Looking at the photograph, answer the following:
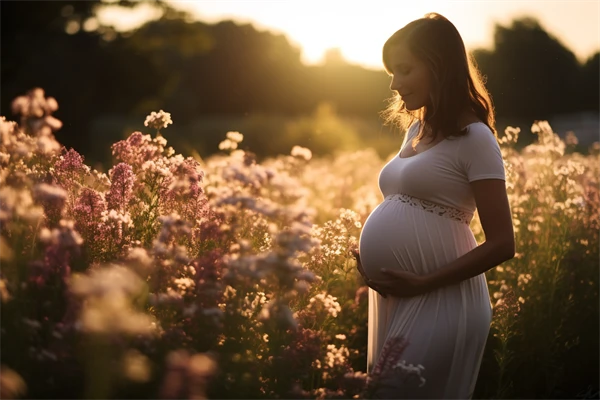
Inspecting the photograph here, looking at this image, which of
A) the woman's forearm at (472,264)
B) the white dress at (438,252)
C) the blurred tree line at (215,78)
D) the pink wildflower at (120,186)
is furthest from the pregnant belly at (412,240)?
the blurred tree line at (215,78)

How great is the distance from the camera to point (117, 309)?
202 cm

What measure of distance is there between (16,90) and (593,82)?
54710 millimetres

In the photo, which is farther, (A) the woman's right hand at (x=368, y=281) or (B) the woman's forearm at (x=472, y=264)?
(A) the woman's right hand at (x=368, y=281)

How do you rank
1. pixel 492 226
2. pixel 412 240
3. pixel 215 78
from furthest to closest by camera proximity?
pixel 215 78, pixel 412 240, pixel 492 226

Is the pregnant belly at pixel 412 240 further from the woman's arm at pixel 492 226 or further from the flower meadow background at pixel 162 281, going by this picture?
the flower meadow background at pixel 162 281

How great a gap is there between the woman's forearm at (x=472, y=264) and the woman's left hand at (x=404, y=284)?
1.0 inches

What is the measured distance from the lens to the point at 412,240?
3.58 metres

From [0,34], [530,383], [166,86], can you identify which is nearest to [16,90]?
[0,34]

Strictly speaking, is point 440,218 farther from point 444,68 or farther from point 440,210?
point 444,68

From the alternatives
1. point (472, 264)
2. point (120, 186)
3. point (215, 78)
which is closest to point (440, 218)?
point (472, 264)

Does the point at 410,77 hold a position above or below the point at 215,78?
below

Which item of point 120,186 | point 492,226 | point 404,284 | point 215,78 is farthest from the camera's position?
point 215,78

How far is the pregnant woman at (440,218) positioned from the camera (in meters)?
3.31

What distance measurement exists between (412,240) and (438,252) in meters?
0.14
